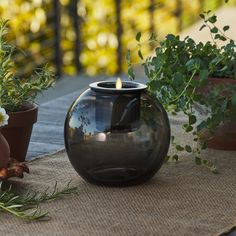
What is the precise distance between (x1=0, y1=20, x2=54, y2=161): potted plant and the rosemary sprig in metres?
0.24

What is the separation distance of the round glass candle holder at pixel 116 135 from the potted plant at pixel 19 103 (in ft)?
0.60

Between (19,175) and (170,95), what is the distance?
42cm

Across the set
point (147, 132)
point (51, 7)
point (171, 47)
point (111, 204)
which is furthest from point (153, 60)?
point (51, 7)

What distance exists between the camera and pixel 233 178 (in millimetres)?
1864

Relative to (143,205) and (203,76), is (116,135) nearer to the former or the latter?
(143,205)

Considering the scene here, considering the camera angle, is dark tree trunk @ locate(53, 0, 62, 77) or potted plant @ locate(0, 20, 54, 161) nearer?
potted plant @ locate(0, 20, 54, 161)

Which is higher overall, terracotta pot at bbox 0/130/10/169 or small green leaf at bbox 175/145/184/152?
terracotta pot at bbox 0/130/10/169

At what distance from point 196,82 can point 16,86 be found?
1.32ft

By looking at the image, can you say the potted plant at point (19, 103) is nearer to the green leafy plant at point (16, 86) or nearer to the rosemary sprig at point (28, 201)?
the green leafy plant at point (16, 86)

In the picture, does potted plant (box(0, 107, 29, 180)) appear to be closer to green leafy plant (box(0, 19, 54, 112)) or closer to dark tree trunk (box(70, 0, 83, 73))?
green leafy plant (box(0, 19, 54, 112))

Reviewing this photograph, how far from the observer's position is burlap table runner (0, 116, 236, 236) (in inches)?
60.4

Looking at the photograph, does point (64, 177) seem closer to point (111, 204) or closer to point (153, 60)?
point (111, 204)

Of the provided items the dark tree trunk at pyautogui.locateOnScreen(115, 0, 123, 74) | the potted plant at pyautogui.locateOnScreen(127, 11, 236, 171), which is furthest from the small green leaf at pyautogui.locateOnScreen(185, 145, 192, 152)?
the dark tree trunk at pyautogui.locateOnScreen(115, 0, 123, 74)

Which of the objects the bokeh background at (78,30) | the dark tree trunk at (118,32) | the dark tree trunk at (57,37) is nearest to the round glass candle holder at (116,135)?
the bokeh background at (78,30)
